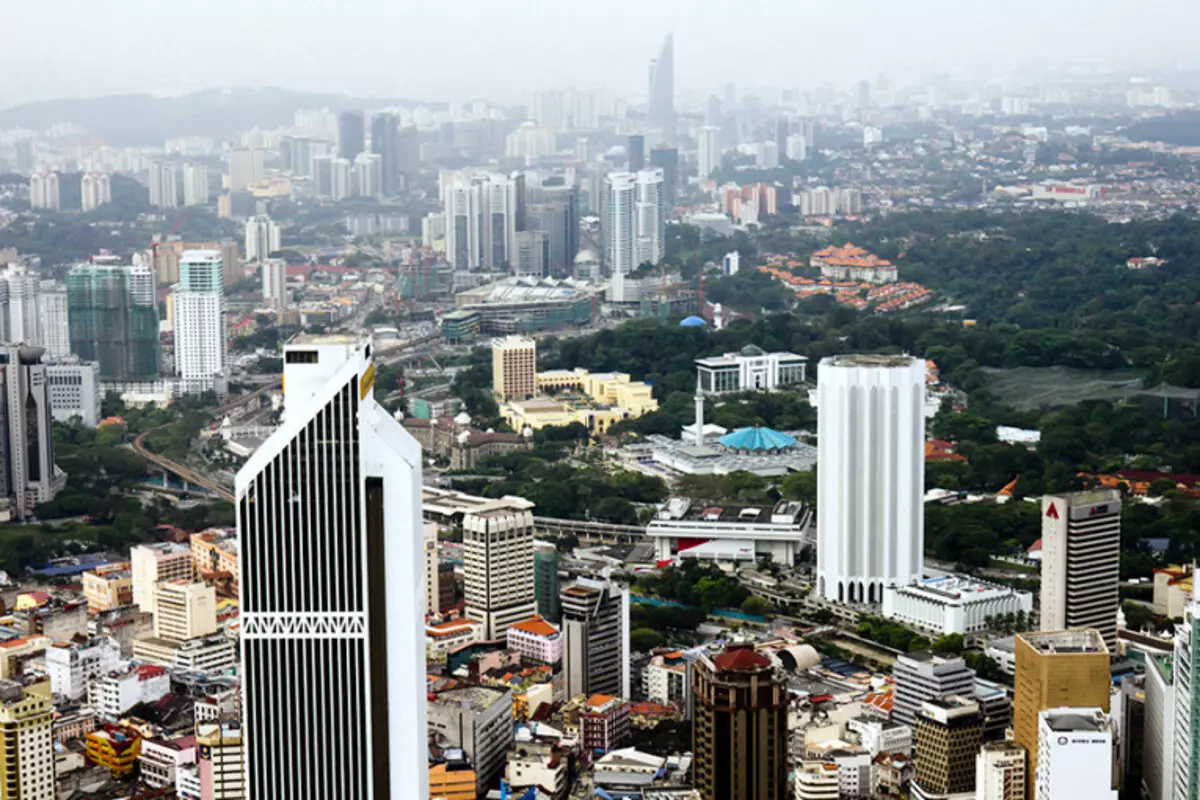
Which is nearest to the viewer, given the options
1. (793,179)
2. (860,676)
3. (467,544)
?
(860,676)

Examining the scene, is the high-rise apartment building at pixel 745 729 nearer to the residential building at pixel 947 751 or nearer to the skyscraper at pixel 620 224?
the residential building at pixel 947 751

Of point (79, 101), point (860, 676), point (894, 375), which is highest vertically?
point (79, 101)

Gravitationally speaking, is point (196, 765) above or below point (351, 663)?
below

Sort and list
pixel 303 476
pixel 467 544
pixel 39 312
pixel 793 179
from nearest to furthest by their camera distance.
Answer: pixel 303 476, pixel 467 544, pixel 39 312, pixel 793 179

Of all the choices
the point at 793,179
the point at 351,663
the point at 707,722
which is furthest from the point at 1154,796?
the point at 793,179

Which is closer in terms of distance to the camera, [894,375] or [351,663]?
[351,663]

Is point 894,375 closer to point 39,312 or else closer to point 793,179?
point 39,312

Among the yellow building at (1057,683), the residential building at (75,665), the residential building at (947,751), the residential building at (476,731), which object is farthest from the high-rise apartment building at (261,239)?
the yellow building at (1057,683)

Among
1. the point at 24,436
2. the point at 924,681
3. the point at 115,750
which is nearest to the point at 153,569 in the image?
the point at 115,750
